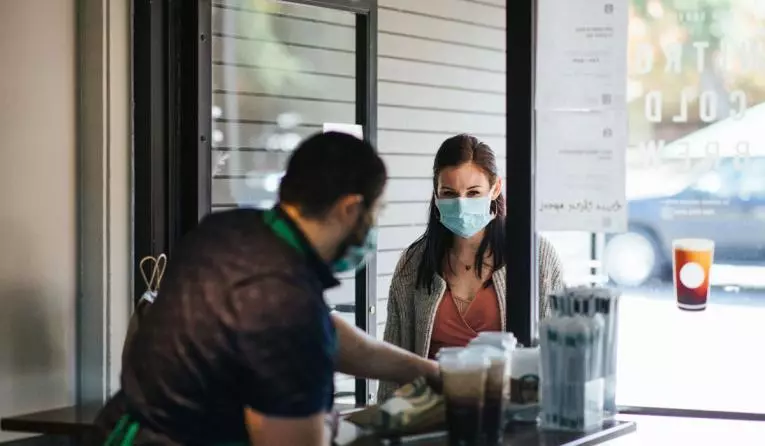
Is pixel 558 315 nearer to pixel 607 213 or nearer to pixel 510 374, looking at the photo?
pixel 510 374

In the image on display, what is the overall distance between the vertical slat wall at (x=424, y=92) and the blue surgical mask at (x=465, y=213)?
1.59 m

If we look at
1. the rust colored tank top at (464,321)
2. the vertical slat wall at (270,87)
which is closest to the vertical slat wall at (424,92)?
the vertical slat wall at (270,87)

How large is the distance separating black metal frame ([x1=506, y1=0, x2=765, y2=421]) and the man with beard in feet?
3.27

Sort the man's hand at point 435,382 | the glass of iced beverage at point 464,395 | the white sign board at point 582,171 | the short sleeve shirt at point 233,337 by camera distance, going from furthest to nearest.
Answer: the white sign board at point 582,171, the man's hand at point 435,382, the glass of iced beverage at point 464,395, the short sleeve shirt at point 233,337

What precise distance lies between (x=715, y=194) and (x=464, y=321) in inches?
34.7

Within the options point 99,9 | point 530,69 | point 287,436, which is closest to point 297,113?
point 99,9

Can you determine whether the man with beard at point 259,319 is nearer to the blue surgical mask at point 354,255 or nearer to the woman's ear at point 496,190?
the blue surgical mask at point 354,255

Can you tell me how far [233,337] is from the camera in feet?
6.36

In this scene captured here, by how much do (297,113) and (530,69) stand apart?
68.9 inches

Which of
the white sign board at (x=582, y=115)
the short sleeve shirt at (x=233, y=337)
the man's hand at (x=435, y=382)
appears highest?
the white sign board at (x=582, y=115)

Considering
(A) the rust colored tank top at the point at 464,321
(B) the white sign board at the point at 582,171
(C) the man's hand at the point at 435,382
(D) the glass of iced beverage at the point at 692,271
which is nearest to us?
(C) the man's hand at the point at 435,382

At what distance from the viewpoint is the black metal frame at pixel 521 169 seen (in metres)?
3.05

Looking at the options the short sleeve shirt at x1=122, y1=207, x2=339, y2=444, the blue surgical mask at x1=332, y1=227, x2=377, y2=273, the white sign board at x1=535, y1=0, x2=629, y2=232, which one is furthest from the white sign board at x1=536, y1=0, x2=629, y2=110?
the short sleeve shirt at x1=122, y1=207, x2=339, y2=444

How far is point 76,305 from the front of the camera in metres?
3.54
